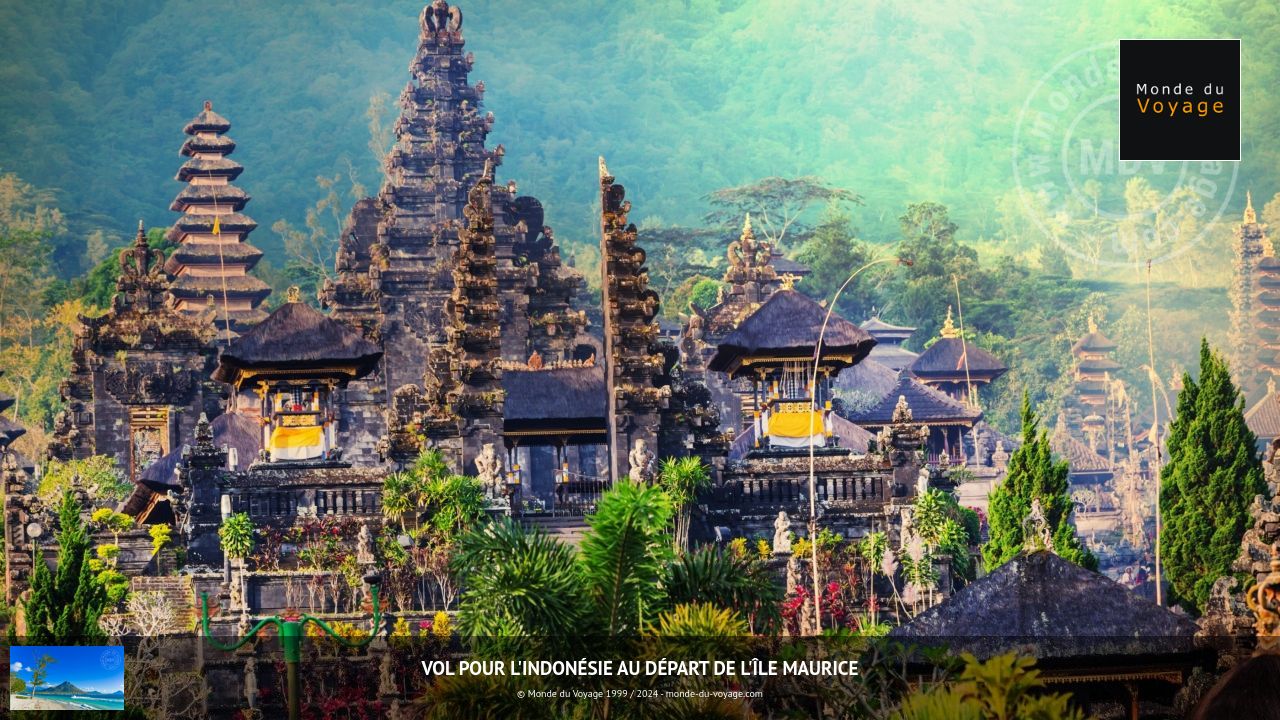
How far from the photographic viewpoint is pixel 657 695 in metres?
33.3

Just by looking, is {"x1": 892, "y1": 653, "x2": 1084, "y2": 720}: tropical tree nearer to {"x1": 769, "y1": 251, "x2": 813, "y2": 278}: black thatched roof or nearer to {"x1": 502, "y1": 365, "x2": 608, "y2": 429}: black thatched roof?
{"x1": 502, "y1": 365, "x2": 608, "y2": 429}: black thatched roof

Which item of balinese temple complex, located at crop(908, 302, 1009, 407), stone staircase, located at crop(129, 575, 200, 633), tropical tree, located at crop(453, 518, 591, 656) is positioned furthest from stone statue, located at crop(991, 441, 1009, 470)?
tropical tree, located at crop(453, 518, 591, 656)

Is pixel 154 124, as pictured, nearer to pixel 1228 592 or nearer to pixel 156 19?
pixel 156 19

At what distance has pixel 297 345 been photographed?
66625mm

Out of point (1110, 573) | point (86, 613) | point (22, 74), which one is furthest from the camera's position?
point (22, 74)

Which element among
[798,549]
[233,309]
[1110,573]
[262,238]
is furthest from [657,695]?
[262,238]

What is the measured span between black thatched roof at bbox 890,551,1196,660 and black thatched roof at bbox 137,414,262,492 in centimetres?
2760

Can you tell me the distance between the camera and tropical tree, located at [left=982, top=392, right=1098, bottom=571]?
5728cm

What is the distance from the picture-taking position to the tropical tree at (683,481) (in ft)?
198

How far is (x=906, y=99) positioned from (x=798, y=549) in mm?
62611

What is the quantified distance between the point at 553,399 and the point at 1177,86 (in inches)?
916

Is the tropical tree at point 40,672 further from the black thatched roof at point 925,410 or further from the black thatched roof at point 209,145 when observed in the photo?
the black thatched roof at point 209,145

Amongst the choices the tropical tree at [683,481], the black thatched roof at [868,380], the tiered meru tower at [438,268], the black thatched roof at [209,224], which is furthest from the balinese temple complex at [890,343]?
the tropical tree at [683,481]

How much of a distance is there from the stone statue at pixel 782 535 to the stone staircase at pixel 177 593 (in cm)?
1236
